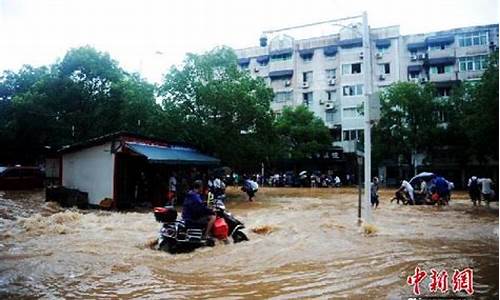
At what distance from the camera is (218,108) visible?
17.7 metres

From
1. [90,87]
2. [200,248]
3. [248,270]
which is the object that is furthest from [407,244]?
[90,87]

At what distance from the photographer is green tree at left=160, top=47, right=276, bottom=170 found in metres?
17.6

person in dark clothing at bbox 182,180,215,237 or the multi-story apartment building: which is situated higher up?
the multi-story apartment building

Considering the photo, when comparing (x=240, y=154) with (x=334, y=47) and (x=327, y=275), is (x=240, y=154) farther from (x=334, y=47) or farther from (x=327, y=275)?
(x=334, y=47)

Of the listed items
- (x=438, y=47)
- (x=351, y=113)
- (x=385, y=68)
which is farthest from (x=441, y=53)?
(x=351, y=113)

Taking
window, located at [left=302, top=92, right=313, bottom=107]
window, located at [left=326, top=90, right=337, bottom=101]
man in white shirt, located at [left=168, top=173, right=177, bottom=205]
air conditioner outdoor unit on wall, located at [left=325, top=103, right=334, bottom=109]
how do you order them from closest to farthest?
1. man in white shirt, located at [left=168, top=173, right=177, bottom=205]
2. air conditioner outdoor unit on wall, located at [left=325, top=103, right=334, bottom=109]
3. window, located at [left=326, top=90, right=337, bottom=101]
4. window, located at [left=302, top=92, right=313, bottom=107]

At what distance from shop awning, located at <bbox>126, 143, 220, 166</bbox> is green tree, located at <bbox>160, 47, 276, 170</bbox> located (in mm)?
1336

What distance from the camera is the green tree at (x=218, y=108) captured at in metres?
17.6

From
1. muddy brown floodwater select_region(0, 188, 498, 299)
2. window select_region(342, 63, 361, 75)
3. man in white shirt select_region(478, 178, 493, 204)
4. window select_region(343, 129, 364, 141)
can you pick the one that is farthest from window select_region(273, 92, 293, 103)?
muddy brown floodwater select_region(0, 188, 498, 299)

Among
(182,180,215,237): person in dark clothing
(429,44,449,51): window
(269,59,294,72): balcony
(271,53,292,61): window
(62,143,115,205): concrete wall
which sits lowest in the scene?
(182,180,215,237): person in dark clothing

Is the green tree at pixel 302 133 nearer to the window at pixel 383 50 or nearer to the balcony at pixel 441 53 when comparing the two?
the window at pixel 383 50

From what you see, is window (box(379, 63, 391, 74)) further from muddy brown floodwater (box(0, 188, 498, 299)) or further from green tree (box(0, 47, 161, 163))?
muddy brown floodwater (box(0, 188, 498, 299))

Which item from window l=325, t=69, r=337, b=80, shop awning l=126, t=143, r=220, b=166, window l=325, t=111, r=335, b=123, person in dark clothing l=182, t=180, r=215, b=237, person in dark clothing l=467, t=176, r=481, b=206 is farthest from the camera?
window l=325, t=69, r=337, b=80

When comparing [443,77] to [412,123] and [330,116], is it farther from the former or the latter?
[330,116]
